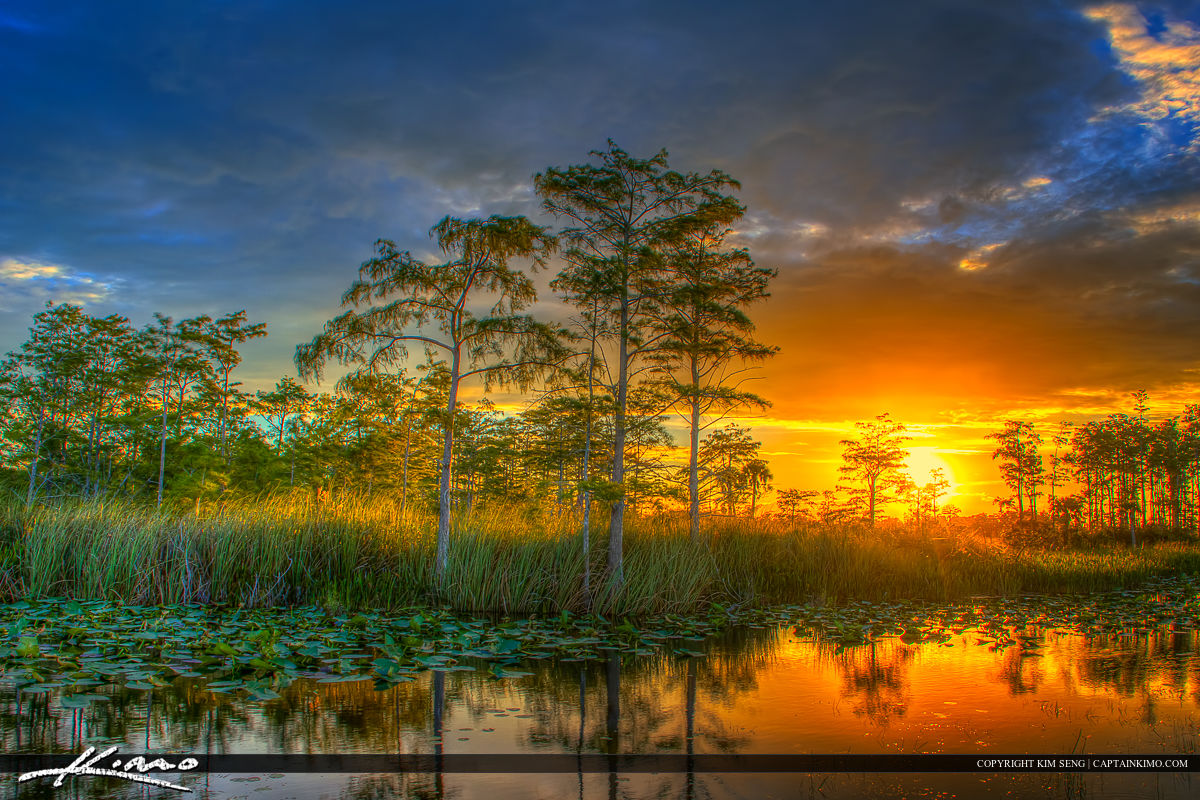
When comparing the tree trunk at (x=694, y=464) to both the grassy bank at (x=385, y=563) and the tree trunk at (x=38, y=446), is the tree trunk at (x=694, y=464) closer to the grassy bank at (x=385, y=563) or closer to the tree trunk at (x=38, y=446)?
the grassy bank at (x=385, y=563)

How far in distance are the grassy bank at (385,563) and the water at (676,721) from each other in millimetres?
4120

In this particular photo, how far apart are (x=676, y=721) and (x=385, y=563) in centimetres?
905

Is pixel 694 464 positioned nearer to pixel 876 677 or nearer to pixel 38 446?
pixel 876 677

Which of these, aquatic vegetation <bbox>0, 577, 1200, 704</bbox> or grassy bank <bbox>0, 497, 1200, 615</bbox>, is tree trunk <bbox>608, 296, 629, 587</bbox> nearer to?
A: grassy bank <bbox>0, 497, 1200, 615</bbox>

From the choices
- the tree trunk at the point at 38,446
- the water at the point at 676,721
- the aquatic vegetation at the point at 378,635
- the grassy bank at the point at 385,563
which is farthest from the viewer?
the tree trunk at the point at 38,446

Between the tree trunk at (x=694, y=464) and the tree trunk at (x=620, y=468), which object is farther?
the tree trunk at (x=694, y=464)

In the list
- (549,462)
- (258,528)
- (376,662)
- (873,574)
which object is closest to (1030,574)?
(873,574)

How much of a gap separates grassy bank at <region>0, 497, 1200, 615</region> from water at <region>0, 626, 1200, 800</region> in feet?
13.5

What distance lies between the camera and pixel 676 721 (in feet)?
20.3

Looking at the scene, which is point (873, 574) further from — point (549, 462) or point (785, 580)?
point (549, 462)

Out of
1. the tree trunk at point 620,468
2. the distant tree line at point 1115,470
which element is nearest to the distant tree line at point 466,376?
the tree trunk at point 620,468

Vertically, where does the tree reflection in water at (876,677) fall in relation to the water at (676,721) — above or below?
below

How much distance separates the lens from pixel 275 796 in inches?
164

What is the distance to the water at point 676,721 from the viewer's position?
15.0 ft
